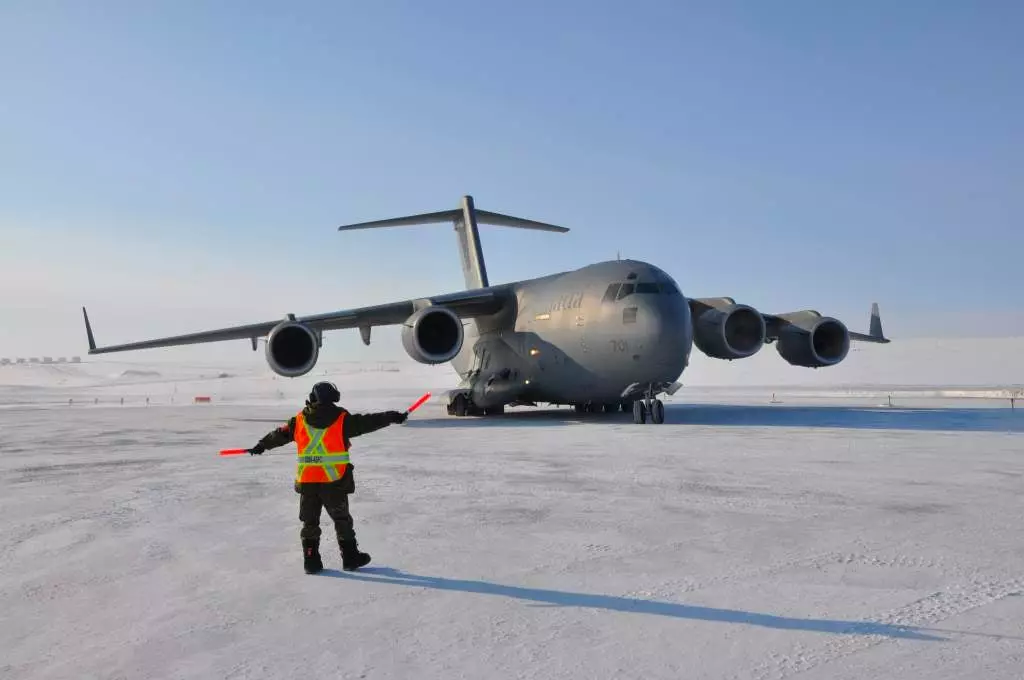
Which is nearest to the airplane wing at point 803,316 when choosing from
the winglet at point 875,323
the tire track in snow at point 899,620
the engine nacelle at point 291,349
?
the winglet at point 875,323

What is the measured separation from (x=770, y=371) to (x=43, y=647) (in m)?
52.4

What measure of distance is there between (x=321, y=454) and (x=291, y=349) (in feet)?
48.2

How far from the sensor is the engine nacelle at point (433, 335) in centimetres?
1933

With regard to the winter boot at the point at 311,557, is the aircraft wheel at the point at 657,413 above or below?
below

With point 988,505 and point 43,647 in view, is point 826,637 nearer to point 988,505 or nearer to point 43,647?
point 43,647

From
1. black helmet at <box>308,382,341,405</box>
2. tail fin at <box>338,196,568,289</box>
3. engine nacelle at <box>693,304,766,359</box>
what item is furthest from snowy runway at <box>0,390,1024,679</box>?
tail fin at <box>338,196,568,289</box>

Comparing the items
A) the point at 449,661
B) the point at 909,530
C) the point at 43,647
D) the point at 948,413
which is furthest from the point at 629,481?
the point at 948,413

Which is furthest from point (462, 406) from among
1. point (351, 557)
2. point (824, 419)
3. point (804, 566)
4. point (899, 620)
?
point (899, 620)

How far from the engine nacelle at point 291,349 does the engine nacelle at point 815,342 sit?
39.7 ft

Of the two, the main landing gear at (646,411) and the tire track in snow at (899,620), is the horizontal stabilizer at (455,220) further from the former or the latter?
the tire track in snow at (899,620)

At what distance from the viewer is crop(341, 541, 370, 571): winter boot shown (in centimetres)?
543

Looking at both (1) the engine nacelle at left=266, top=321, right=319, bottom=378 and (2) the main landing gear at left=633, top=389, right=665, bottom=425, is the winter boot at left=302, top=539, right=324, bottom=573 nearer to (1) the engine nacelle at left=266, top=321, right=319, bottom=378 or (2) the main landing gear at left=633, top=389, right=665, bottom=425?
(2) the main landing gear at left=633, top=389, right=665, bottom=425

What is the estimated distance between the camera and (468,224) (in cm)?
2738

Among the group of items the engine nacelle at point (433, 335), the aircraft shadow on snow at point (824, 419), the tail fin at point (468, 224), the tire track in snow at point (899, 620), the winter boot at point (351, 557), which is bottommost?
the aircraft shadow on snow at point (824, 419)
